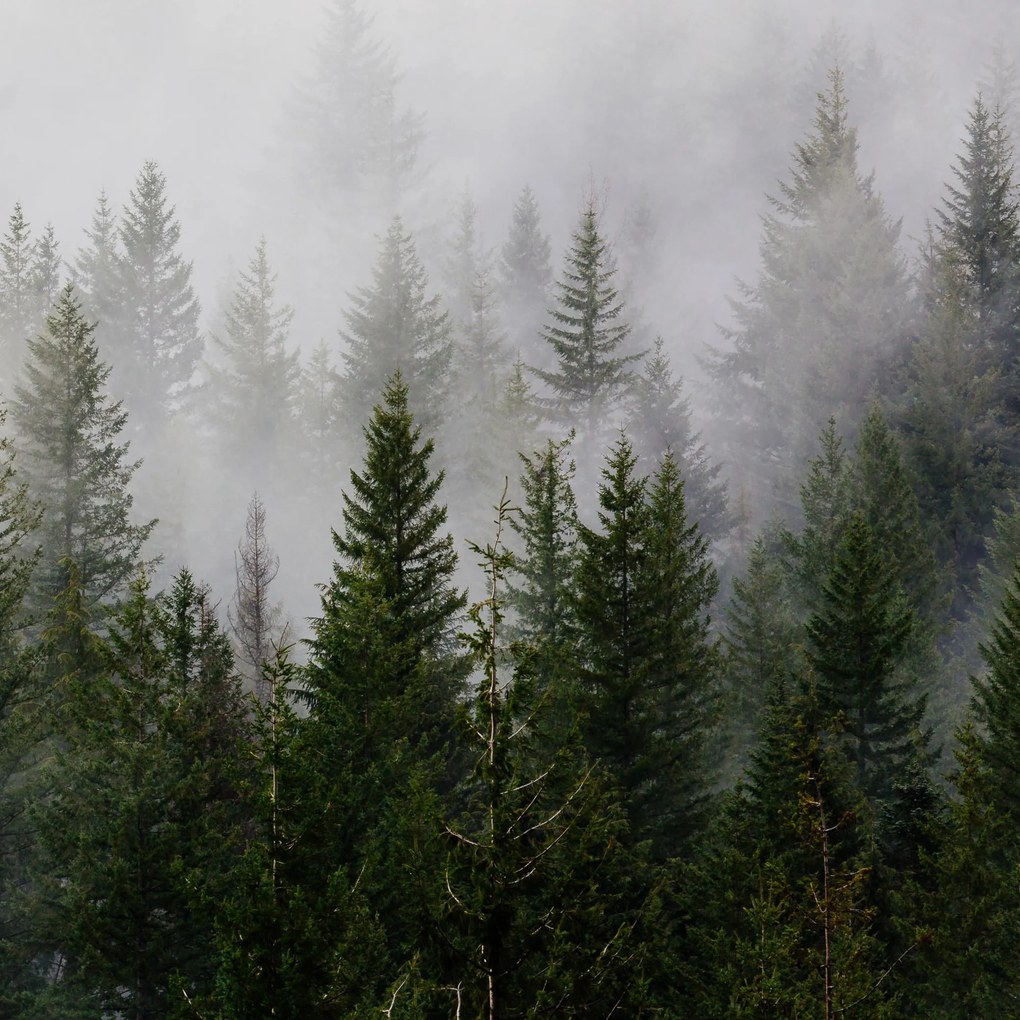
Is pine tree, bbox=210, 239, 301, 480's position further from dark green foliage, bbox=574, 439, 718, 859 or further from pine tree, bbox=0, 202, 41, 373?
dark green foliage, bbox=574, 439, 718, 859

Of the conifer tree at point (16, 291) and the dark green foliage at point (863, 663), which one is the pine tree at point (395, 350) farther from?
the dark green foliage at point (863, 663)

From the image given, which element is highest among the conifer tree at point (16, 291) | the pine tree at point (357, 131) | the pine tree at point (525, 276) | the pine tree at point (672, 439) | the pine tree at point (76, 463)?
the pine tree at point (357, 131)

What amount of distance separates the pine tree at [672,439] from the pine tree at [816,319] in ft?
11.5

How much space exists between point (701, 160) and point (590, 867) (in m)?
119

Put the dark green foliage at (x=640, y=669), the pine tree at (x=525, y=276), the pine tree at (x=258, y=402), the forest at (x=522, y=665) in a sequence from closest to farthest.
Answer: the forest at (x=522, y=665), the dark green foliage at (x=640, y=669), the pine tree at (x=258, y=402), the pine tree at (x=525, y=276)

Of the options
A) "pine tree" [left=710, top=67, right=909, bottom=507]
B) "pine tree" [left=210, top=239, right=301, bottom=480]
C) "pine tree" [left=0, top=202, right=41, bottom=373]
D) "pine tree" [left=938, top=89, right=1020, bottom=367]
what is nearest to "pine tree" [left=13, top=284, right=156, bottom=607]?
"pine tree" [left=210, top=239, right=301, bottom=480]

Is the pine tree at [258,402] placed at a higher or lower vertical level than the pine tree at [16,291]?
lower

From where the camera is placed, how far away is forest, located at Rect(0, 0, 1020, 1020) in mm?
10797

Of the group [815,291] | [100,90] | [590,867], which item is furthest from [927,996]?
[100,90]

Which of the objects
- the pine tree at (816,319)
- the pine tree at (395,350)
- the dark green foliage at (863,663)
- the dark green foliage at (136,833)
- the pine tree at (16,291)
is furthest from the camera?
the pine tree at (16,291)

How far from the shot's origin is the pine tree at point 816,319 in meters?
50.7

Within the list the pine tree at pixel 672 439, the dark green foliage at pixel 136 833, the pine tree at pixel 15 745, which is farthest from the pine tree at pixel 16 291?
the dark green foliage at pixel 136 833

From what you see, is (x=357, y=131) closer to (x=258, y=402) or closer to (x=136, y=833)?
(x=258, y=402)

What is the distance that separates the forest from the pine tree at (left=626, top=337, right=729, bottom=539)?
0.23m
